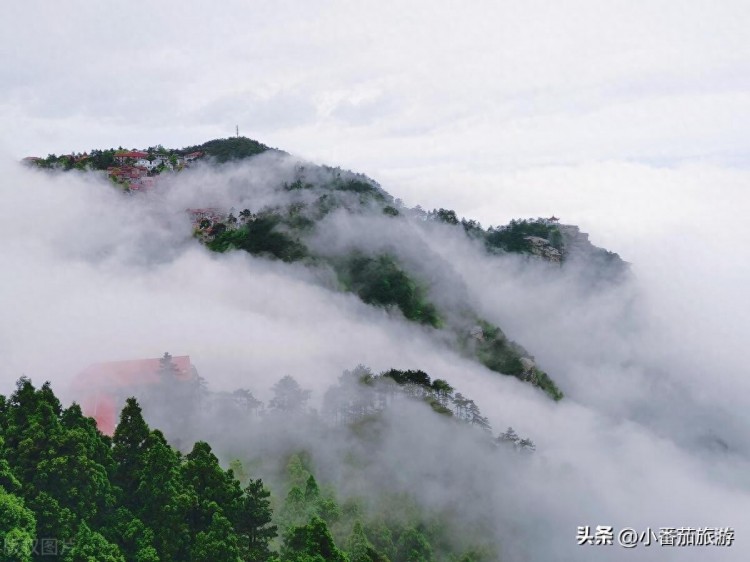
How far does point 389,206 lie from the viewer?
612 ft

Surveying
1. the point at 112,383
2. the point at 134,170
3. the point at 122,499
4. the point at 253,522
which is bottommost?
the point at 253,522

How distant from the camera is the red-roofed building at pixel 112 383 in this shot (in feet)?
232

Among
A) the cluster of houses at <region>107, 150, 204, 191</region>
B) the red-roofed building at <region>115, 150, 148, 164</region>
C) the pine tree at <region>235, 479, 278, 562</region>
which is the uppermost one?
the red-roofed building at <region>115, 150, 148, 164</region>

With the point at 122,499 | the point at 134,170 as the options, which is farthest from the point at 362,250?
the point at 122,499

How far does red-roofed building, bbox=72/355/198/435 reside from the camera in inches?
2788

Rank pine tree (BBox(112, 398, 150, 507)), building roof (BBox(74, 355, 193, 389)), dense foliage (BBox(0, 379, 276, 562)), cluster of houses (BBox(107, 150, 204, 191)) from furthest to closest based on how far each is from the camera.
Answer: cluster of houses (BBox(107, 150, 204, 191))
building roof (BBox(74, 355, 193, 389))
pine tree (BBox(112, 398, 150, 507))
dense foliage (BBox(0, 379, 276, 562))

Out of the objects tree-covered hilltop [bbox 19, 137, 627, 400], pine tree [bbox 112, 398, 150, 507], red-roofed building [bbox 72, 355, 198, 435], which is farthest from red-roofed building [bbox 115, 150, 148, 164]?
A: pine tree [bbox 112, 398, 150, 507]

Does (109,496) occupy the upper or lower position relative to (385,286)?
lower

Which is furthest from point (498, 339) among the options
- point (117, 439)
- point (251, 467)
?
point (117, 439)

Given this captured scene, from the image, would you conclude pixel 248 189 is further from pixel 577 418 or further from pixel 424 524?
pixel 424 524

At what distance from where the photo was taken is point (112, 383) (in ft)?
251

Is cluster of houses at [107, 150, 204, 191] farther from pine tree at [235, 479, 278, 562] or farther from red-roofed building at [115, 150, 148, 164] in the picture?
pine tree at [235, 479, 278, 562]

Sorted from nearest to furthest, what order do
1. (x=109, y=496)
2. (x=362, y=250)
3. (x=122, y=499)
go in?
(x=109, y=496) → (x=122, y=499) → (x=362, y=250)

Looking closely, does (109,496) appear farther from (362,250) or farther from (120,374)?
(362,250)
